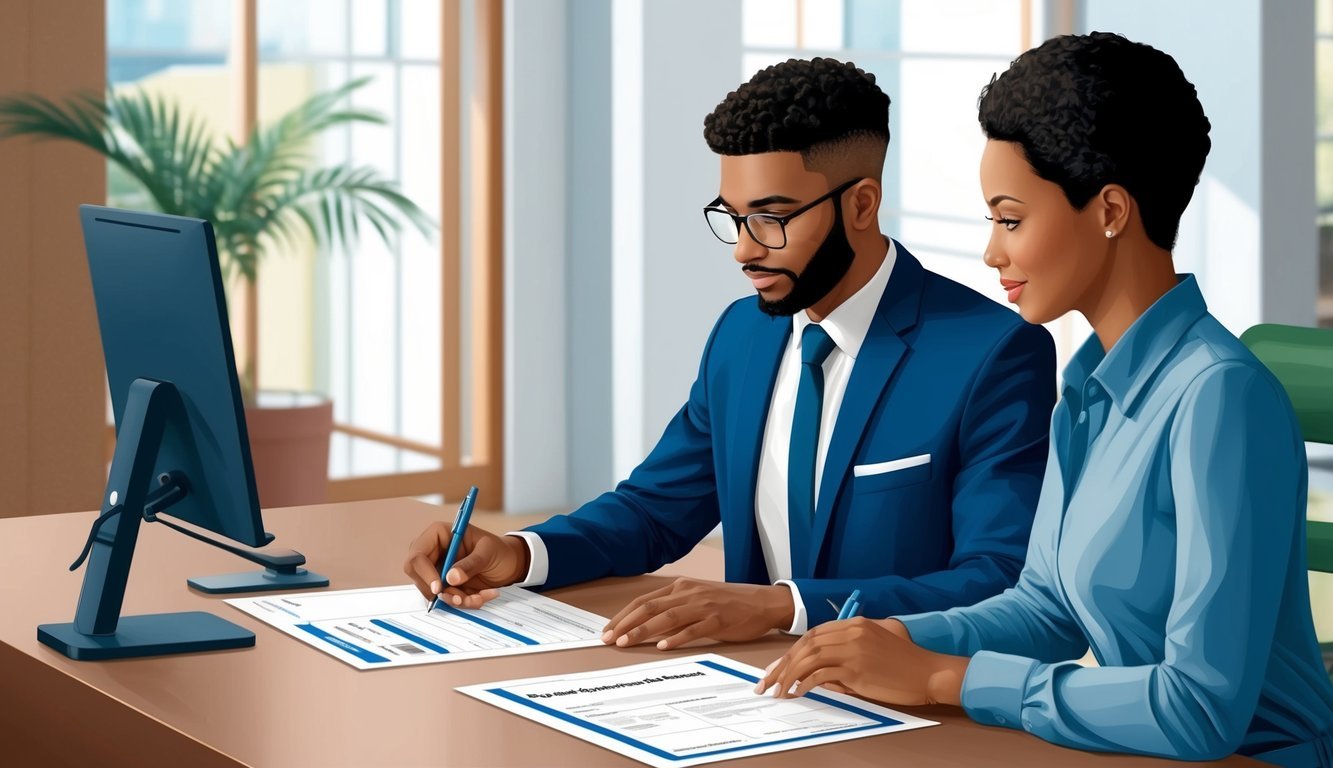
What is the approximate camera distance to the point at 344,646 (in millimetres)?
1781

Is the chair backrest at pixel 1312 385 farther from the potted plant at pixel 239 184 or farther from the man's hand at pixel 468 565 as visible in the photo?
the potted plant at pixel 239 184

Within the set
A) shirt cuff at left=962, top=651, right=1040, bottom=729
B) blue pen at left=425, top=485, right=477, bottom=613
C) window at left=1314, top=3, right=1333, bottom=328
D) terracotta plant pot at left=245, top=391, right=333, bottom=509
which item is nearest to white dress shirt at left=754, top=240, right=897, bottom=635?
blue pen at left=425, top=485, right=477, bottom=613

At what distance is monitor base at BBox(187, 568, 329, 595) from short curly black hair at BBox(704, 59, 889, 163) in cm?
74

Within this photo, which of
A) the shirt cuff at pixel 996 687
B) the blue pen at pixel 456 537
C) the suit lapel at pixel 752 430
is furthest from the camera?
the suit lapel at pixel 752 430

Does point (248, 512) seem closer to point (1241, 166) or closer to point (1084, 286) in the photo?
point (1084, 286)

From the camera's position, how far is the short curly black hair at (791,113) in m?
2.07

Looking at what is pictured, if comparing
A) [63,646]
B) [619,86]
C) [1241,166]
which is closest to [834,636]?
[63,646]

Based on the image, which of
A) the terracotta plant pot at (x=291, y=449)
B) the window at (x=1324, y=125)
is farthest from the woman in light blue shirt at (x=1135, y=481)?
the window at (x=1324, y=125)

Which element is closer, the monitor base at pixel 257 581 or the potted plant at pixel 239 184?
the monitor base at pixel 257 581

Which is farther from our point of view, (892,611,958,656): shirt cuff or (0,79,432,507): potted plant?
(0,79,432,507): potted plant

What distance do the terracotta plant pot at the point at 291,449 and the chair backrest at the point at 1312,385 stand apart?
12.4 ft

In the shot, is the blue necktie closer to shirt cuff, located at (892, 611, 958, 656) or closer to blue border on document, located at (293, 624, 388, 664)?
shirt cuff, located at (892, 611, 958, 656)

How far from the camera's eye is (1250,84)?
621 centimetres

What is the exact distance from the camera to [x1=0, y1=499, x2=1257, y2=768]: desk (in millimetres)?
1416
